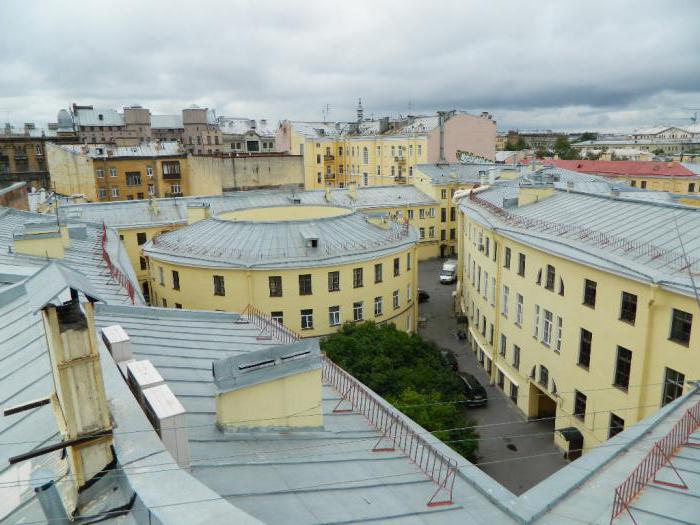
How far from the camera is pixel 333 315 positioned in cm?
2988

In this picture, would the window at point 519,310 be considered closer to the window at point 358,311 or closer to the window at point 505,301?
the window at point 505,301

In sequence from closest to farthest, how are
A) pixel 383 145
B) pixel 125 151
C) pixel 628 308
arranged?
pixel 628 308
pixel 125 151
pixel 383 145

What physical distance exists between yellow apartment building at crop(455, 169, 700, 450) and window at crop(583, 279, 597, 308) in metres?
0.04

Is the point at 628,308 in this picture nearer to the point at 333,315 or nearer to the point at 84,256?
the point at 333,315

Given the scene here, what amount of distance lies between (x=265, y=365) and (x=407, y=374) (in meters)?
11.2

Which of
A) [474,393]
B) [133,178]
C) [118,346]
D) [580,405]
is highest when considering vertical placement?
[133,178]

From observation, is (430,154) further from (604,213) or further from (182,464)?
(182,464)

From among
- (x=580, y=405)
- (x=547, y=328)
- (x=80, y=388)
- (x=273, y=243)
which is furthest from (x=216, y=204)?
(x=80, y=388)

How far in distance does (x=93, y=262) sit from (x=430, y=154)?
50.9m

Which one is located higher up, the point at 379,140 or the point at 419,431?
the point at 379,140

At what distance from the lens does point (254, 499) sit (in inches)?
307

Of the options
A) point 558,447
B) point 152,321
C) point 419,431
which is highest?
point 152,321

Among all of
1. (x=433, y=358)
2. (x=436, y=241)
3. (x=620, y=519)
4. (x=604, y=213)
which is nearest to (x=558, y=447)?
(x=433, y=358)

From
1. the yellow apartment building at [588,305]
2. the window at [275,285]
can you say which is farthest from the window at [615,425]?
the window at [275,285]
